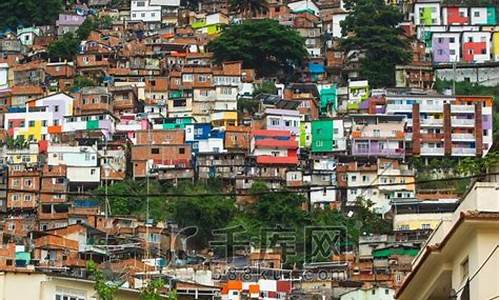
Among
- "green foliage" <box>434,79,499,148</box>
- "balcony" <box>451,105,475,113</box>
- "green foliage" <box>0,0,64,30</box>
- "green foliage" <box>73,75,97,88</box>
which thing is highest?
"green foliage" <box>0,0,64,30</box>

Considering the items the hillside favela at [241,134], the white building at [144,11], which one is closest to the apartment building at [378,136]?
the hillside favela at [241,134]

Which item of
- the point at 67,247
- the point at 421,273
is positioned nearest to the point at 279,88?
the point at 67,247

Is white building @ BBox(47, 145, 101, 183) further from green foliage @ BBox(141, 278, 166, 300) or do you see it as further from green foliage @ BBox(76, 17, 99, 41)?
green foliage @ BBox(141, 278, 166, 300)

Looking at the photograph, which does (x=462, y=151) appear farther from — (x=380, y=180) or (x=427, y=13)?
(x=427, y=13)

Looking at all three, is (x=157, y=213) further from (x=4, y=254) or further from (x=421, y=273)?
(x=421, y=273)

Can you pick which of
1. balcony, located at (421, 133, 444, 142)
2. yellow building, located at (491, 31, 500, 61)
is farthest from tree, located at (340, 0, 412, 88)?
balcony, located at (421, 133, 444, 142)

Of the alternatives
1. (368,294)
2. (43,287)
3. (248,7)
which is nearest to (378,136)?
(368,294)
